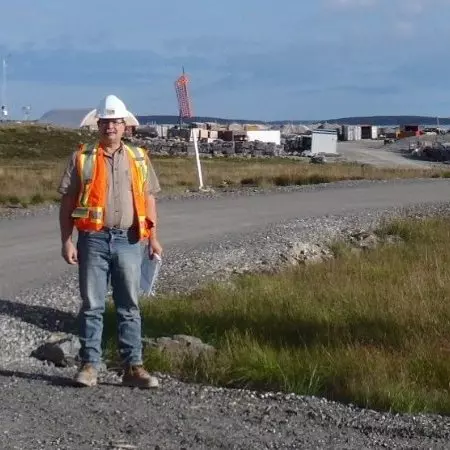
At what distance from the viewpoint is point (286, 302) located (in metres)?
10.2

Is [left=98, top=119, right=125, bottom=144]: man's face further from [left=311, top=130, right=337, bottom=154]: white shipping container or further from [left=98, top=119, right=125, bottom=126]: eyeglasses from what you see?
[left=311, top=130, right=337, bottom=154]: white shipping container

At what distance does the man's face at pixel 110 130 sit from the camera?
23.0 ft

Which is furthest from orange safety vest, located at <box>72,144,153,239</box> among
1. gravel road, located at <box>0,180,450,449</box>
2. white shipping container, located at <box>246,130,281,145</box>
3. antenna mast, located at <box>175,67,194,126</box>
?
white shipping container, located at <box>246,130,281,145</box>

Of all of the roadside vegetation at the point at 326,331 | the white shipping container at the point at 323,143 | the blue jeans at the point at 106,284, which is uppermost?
the blue jeans at the point at 106,284

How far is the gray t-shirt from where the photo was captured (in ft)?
22.9

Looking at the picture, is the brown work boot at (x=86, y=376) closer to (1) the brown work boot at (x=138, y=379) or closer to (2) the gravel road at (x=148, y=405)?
(2) the gravel road at (x=148, y=405)

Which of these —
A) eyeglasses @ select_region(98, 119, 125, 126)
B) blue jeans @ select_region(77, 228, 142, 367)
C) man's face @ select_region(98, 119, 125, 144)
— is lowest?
blue jeans @ select_region(77, 228, 142, 367)

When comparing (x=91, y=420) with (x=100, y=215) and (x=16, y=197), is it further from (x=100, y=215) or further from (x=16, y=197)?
(x=16, y=197)

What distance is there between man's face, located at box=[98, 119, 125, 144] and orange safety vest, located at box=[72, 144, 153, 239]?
81 millimetres

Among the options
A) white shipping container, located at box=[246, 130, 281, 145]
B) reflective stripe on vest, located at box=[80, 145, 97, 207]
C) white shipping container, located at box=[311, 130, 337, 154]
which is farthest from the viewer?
white shipping container, located at box=[246, 130, 281, 145]

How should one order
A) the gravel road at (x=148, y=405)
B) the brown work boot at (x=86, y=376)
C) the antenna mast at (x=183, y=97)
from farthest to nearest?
the antenna mast at (x=183, y=97)
the brown work boot at (x=86, y=376)
the gravel road at (x=148, y=405)

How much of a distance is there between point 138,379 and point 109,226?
1.04m

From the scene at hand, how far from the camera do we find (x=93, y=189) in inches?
273

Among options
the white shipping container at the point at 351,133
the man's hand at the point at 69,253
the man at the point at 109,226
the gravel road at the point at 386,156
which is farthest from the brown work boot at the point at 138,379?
the white shipping container at the point at 351,133
